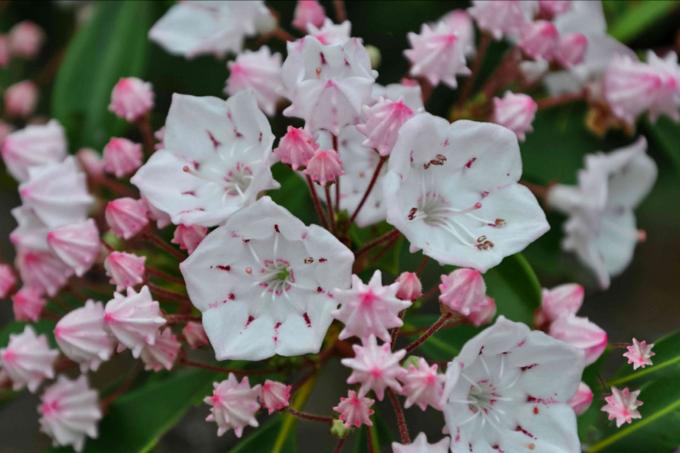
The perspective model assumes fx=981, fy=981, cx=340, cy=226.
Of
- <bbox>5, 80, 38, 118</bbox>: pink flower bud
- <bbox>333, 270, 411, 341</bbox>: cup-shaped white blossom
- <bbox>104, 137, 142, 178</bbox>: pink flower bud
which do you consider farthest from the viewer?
<bbox>5, 80, 38, 118</bbox>: pink flower bud

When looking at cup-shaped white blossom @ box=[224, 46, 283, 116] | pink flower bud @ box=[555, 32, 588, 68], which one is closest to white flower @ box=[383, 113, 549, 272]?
cup-shaped white blossom @ box=[224, 46, 283, 116]

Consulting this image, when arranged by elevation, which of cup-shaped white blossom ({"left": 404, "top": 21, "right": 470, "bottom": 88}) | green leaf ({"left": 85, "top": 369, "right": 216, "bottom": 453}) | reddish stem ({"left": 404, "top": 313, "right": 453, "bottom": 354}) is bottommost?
green leaf ({"left": 85, "top": 369, "right": 216, "bottom": 453})

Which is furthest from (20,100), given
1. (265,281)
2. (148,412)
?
(265,281)

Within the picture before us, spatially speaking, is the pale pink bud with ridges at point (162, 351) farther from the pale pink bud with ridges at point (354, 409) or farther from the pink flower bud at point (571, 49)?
the pink flower bud at point (571, 49)

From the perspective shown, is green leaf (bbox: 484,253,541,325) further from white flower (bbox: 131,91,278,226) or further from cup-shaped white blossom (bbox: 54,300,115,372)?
cup-shaped white blossom (bbox: 54,300,115,372)

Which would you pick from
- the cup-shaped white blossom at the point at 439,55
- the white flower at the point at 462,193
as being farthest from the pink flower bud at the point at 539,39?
the white flower at the point at 462,193

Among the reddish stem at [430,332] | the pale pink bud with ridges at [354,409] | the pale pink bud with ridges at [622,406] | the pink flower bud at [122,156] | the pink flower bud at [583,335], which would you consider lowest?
the pale pink bud with ridges at [622,406]

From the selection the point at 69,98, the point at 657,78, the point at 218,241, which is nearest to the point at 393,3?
the point at 657,78
